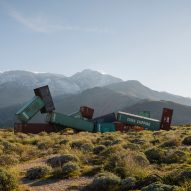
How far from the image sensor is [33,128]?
2729 inches

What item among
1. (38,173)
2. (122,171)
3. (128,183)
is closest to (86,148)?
(38,173)

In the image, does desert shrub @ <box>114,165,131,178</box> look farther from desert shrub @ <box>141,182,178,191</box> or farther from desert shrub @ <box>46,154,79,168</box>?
desert shrub @ <box>46,154,79,168</box>

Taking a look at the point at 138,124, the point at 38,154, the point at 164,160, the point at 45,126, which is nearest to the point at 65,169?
the point at 164,160

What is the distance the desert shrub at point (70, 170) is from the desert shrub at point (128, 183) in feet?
13.2

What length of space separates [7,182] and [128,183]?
4.94m

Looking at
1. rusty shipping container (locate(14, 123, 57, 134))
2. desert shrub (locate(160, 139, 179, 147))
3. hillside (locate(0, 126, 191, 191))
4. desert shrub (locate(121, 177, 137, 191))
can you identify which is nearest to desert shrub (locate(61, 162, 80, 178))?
hillside (locate(0, 126, 191, 191))

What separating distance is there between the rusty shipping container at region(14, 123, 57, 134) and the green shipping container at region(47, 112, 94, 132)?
1.30 metres

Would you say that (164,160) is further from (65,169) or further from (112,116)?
(112,116)

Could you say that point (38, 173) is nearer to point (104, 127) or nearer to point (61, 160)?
point (61, 160)

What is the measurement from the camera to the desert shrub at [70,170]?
19.4 m

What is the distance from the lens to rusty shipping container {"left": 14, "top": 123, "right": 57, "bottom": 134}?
2665 inches

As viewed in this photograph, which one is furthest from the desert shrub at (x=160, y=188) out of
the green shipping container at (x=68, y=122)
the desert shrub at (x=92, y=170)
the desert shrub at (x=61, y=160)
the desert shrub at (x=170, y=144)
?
the green shipping container at (x=68, y=122)

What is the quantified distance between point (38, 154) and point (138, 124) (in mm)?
50882

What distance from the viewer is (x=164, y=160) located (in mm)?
22266
